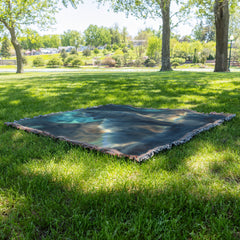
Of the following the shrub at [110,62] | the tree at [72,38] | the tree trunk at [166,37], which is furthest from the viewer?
the tree at [72,38]

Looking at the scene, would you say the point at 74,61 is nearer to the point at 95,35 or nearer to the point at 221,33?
the point at 221,33

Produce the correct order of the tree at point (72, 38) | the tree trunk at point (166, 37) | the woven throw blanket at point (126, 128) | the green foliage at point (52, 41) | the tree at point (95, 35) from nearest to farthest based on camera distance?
the woven throw blanket at point (126, 128), the tree trunk at point (166, 37), the tree at point (95, 35), the tree at point (72, 38), the green foliage at point (52, 41)

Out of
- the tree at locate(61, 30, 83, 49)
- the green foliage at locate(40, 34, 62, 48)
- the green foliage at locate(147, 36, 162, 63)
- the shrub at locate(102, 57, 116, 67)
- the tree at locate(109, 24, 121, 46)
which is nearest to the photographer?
the shrub at locate(102, 57, 116, 67)

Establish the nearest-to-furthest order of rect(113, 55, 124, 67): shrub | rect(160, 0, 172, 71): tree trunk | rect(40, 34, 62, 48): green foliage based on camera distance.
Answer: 1. rect(160, 0, 172, 71): tree trunk
2. rect(113, 55, 124, 67): shrub
3. rect(40, 34, 62, 48): green foliage

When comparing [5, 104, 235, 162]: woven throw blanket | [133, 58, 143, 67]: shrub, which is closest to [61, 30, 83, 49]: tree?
[133, 58, 143, 67]: shrub

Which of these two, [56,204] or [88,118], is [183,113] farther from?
[56,204]

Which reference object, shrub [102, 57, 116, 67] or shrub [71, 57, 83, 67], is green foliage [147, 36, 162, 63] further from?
shrub [71, 57, 83, 67]

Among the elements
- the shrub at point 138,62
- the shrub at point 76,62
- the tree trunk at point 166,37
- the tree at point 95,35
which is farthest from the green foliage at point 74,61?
the tree at point 95,35

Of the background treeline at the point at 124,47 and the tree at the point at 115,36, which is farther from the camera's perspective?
the tree at the point at 115,36

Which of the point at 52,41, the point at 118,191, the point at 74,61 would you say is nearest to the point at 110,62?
the point at 74,61

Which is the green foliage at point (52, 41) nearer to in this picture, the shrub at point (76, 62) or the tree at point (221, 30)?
the shrub at point (76, 62)

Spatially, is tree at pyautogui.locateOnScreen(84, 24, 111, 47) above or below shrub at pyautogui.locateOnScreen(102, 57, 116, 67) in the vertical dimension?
above

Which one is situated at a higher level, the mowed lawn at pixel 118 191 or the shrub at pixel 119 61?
the shrub at pixel 119 61

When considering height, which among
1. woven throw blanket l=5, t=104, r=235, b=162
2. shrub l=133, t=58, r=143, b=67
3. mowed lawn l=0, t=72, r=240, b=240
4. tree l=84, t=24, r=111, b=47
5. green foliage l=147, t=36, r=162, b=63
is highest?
tree l=84, t=24, r=111, b=47
